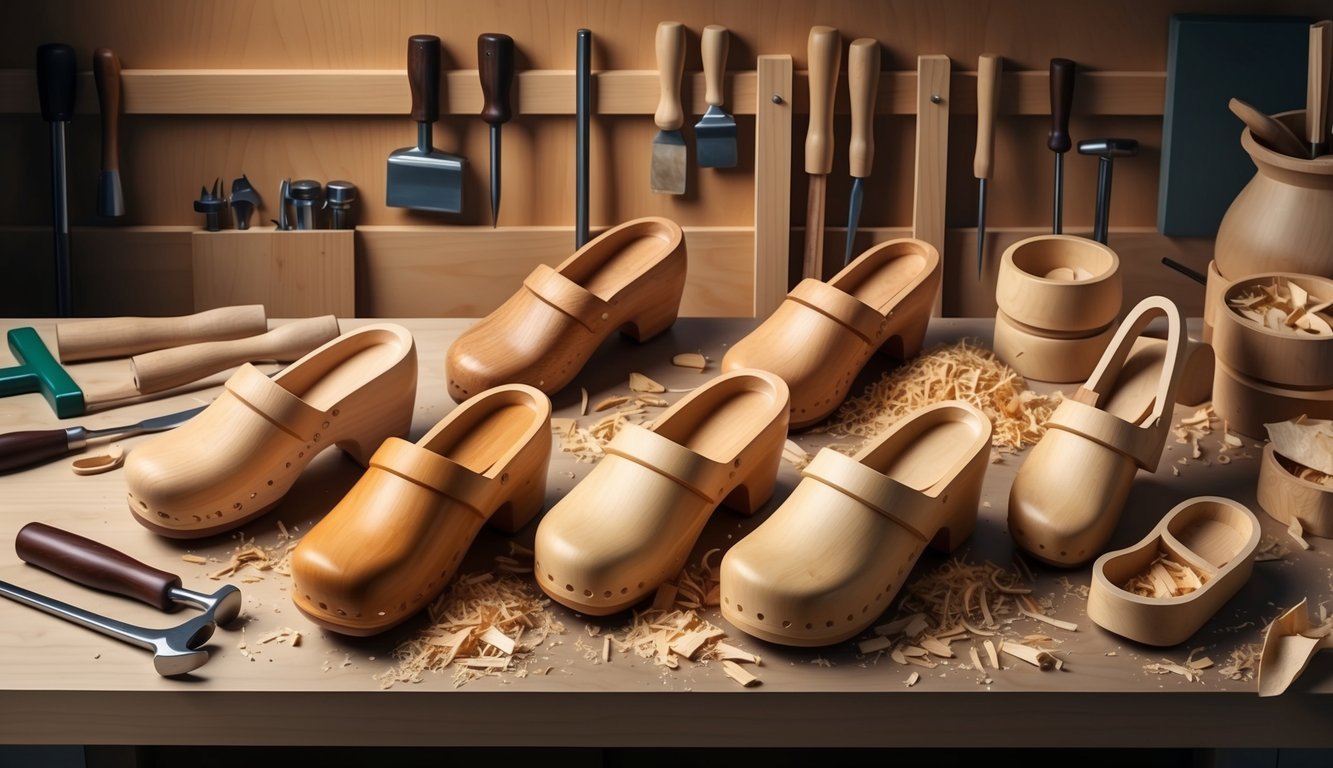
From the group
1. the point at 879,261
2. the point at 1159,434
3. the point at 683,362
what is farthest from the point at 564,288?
the point at 1159,434

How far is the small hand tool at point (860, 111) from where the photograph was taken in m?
2.04

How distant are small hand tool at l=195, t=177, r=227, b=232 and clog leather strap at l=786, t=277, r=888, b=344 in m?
1.08

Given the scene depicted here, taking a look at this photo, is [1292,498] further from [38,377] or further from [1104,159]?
[38,377]

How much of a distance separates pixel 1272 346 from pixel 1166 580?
374 millimetres

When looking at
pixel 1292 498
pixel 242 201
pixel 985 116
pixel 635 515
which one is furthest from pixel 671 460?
pixel 242 201

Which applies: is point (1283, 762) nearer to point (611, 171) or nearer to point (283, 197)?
point (611, 171)

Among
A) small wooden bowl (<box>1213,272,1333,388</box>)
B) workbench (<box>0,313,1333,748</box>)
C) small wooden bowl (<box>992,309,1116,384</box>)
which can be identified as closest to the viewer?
workbench (<box>0,313,1333,748</box>)

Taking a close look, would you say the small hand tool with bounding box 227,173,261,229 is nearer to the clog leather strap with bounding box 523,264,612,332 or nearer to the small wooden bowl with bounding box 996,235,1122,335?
the clog leather strap with bounding box 523,264,612,332

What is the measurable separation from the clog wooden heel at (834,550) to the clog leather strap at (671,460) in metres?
0.07

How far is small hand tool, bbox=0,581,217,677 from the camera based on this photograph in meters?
1.04

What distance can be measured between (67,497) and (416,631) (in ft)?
1.49

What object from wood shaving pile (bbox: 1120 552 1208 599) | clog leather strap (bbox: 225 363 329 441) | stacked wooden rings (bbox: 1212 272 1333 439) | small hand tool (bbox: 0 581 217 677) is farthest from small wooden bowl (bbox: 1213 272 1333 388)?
small hand tool (bbox: 0 581 217 677)

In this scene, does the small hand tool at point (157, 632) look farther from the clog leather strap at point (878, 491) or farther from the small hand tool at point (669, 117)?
the small hand tool at point (669, 117)

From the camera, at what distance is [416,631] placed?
1.11m
